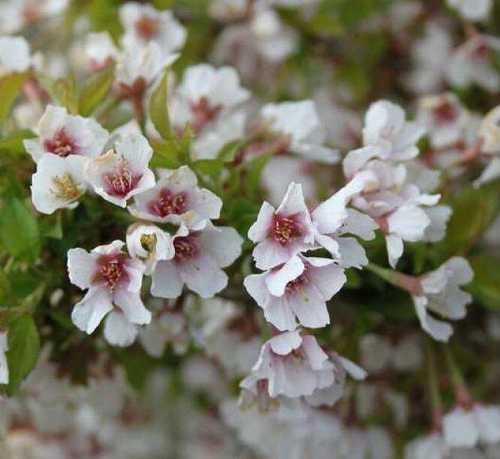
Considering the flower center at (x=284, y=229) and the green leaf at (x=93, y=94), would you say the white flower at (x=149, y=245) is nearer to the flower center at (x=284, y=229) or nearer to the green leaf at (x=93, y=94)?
the flower center at (x=284, y=229)

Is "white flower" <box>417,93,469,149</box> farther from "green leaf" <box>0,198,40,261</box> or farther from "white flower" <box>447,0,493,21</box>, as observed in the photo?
"green leaf" <box>0,198,40,261</box>

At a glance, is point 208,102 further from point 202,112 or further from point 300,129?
point 300,129

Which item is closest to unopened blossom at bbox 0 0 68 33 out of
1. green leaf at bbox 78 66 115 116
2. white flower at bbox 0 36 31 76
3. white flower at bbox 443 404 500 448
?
white flower at bbox 0 36 31 76

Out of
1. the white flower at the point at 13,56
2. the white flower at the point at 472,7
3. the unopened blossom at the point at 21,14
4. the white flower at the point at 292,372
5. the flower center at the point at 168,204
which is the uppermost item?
the flower center at the point at 168,204

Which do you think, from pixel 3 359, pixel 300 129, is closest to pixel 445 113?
pixel 300 129

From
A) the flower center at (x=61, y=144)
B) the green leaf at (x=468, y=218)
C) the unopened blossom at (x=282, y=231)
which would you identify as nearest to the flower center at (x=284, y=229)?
the unopened blossom at (x=282, y=231)

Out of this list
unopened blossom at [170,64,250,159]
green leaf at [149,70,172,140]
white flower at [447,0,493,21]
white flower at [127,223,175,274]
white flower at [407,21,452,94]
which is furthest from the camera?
white flower at [407,21,452,94]
